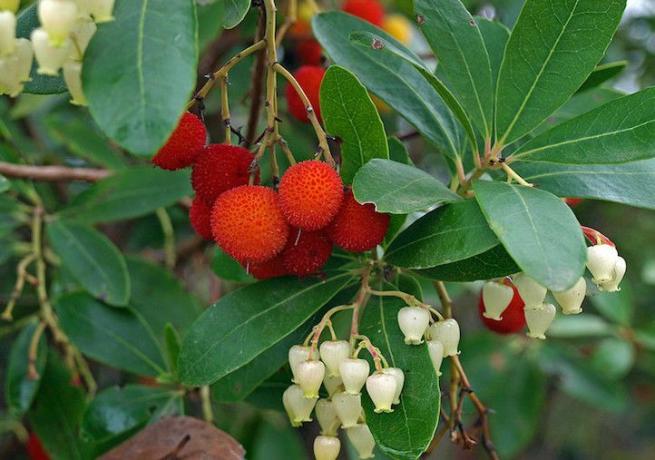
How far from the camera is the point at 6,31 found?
0.82 m

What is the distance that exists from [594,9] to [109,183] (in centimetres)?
108

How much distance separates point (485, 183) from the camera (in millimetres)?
1027

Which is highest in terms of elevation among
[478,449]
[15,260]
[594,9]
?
[594,9]

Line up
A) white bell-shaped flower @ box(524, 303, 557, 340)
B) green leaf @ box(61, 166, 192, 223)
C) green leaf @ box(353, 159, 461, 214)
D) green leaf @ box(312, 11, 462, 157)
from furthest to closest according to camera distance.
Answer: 1. green leaf @ box(61, 166, 192, 223)
2. green leaf @ box(312, 11, 462, 157)
3. white bell-shaped flower @ box(524, 303, 557, 340)
4. green leaf @ box(353, 159, 461, 214)

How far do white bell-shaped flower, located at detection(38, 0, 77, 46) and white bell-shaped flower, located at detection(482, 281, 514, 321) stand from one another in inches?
26.8

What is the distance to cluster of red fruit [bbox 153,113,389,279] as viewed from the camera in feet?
3.25

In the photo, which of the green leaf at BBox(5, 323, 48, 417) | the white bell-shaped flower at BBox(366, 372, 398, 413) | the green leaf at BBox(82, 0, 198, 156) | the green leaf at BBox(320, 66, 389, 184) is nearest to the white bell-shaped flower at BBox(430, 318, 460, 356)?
the white bell-shaped flower at BBox(366, 372, 398, 413)

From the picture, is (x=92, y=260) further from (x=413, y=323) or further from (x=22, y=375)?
(x=413, y=323)

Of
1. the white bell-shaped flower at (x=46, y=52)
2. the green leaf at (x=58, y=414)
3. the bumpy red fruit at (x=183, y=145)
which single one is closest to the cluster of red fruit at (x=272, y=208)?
the bumpy red fruit at (x=183, y=145)

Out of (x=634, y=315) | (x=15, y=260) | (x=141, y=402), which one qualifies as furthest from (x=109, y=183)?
(x=634, y=315)

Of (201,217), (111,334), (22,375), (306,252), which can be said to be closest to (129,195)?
(111,334)

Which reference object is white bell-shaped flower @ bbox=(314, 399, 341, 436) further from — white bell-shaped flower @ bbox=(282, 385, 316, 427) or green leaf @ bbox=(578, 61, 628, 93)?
green leaf @ bbox=(578, 61, 628, 93)

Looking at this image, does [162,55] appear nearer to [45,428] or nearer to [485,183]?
[485,183]

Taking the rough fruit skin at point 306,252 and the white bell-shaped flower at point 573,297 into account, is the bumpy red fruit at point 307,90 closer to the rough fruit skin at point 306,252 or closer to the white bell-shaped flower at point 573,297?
the rough fruit skin at point 306,252
